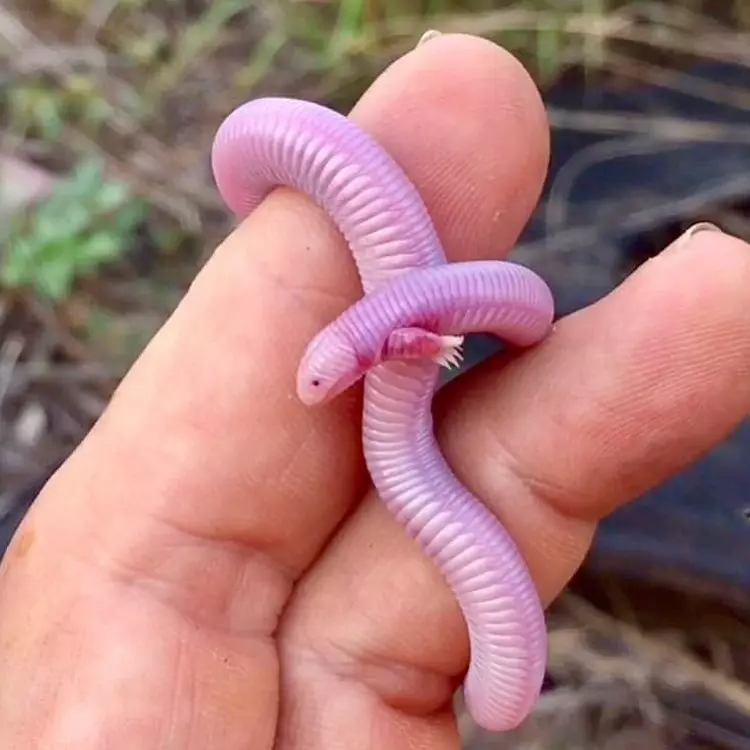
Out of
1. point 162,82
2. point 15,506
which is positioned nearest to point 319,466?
point 15,506

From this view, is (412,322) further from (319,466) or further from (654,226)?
(654,226)

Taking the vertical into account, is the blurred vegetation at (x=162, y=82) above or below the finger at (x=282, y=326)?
below

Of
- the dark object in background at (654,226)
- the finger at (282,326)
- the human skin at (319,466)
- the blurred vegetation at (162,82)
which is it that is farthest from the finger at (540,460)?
the blurred vegetation at (162,82)

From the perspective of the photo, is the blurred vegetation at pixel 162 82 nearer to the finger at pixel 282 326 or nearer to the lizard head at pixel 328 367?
the finger at pixel 282 326

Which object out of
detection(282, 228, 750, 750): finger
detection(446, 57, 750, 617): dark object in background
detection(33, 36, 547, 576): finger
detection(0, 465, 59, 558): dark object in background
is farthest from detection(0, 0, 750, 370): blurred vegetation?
detection(282, 228, 750, 750): finger

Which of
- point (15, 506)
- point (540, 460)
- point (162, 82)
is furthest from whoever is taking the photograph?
point (162, 82)

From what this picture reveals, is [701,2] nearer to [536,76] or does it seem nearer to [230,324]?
[536,76]

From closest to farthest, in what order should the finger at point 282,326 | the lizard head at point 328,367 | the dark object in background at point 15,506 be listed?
1. the lizard head at point 328,367
2. the finger at point 282,326
3. the dark object in background at point 15,506

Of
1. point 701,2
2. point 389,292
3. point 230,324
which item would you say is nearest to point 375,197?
point 389,292
